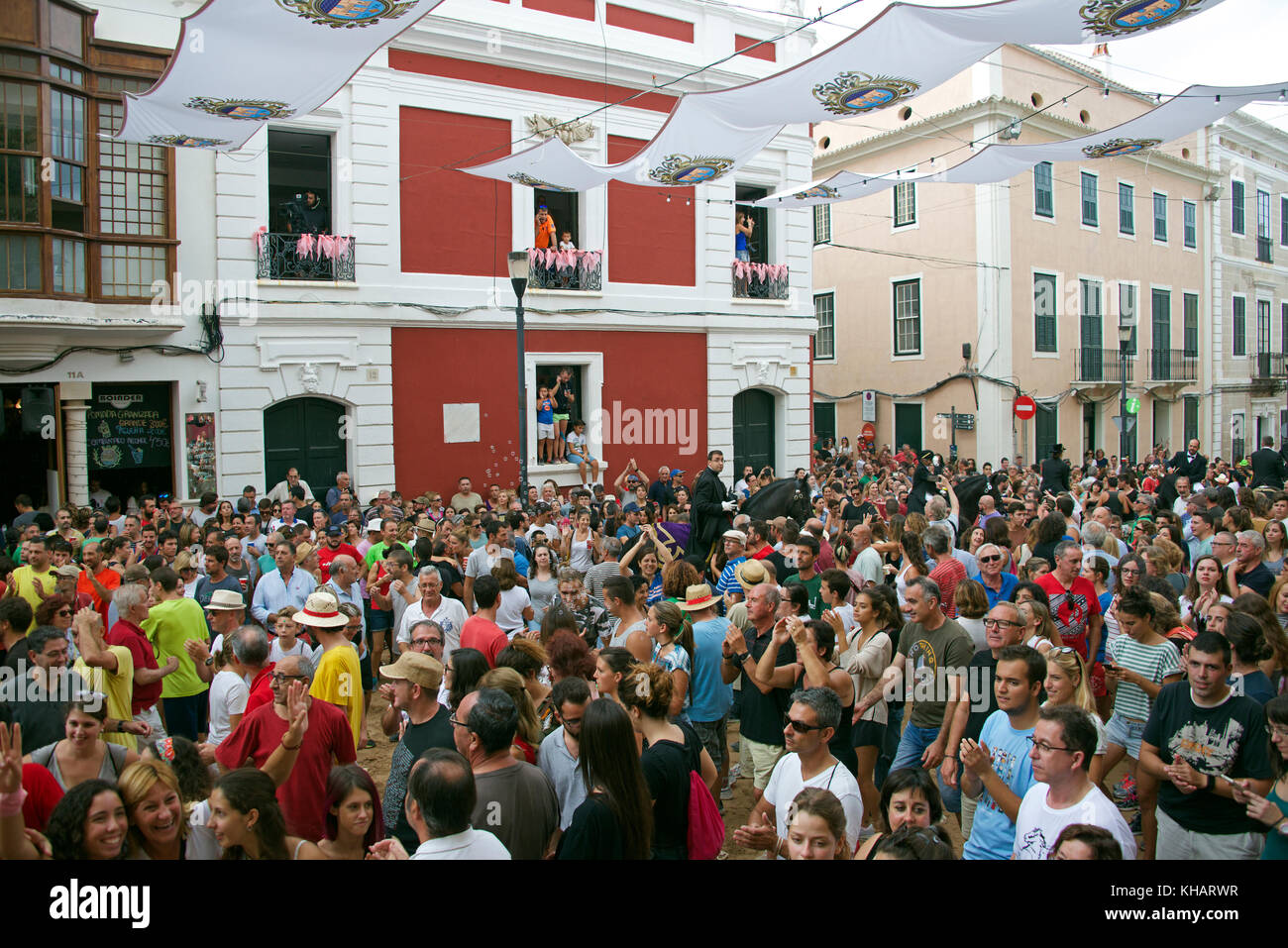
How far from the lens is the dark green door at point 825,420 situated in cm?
2945

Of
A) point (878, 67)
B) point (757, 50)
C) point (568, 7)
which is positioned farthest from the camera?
point (757, 50)

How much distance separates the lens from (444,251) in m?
16.3

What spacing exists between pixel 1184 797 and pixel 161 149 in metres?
14.2

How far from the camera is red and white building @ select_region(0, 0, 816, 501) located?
1415 cm

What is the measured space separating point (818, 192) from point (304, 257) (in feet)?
25.9

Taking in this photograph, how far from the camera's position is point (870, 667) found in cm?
559

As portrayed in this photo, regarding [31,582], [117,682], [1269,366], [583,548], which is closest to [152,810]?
[117,682]

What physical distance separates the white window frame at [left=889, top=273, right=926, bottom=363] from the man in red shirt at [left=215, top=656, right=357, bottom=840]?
24761 mm

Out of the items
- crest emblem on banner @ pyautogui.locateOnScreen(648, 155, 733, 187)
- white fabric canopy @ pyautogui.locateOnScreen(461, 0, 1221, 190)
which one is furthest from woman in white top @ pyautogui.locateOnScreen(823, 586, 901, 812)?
crest emblem on banner @ pyautogui.locateOnScreen(648, 155, 733, 187)

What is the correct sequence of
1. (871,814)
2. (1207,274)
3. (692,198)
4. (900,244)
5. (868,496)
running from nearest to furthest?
(871,814) → (868,496) → (692,198) → (900,244) → (1207,274)

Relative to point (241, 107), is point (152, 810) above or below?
below

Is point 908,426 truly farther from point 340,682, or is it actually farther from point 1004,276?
point 340,682

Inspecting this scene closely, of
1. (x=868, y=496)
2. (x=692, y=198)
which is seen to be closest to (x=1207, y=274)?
(x=692, y=198)
